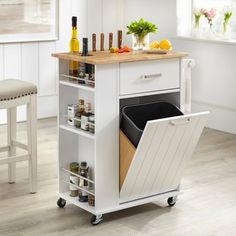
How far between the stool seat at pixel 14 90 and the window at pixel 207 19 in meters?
2.39

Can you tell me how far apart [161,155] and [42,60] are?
109 inches

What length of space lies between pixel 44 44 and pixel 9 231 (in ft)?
9.39

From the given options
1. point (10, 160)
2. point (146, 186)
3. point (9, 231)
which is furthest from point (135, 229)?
point (10, 160)

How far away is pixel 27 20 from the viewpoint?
573 centimetres

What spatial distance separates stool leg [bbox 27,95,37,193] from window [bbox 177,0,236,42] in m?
2.37

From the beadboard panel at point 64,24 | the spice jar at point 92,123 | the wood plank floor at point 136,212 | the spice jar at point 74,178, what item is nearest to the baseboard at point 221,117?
the wood plank floor at point 136,212

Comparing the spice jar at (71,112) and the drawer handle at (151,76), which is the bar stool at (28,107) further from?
the drawer handle at (151,76)

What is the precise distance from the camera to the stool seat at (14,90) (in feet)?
12.2

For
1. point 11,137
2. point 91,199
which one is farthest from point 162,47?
point 11,137

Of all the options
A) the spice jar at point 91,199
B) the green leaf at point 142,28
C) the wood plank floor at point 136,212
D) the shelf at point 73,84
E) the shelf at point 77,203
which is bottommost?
the wood plank floor at point 136,212

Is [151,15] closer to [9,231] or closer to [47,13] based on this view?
[47,13]

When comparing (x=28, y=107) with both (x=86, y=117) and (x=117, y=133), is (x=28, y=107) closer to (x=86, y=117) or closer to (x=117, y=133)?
(x=86, y=117)

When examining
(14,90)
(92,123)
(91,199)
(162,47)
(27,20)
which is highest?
(27,20)

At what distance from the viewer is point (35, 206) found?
3756 mm
